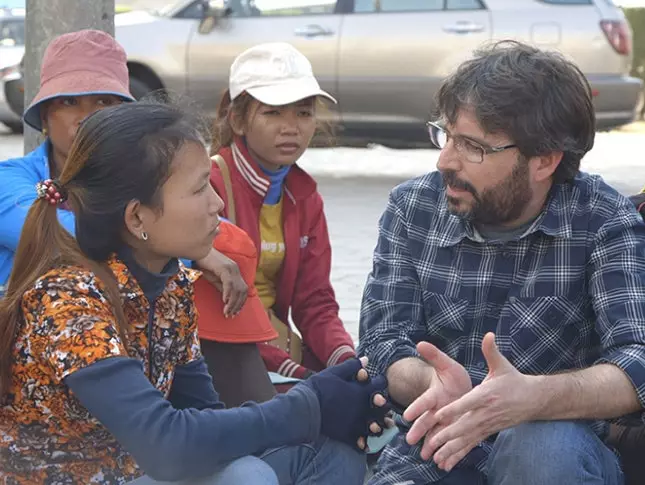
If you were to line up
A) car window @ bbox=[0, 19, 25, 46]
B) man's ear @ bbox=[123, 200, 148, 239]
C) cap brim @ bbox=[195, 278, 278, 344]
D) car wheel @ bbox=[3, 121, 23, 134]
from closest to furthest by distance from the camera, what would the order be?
man's ear @ bbox=[123, 200, 148, 239] < cap brim @ bbox=[195, 278, 278, 344] < car wheel @ bbox=[3, 121, 23, 134] < car window @ bbox=[0, 19, 25, 46]

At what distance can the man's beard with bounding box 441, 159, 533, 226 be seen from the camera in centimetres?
300

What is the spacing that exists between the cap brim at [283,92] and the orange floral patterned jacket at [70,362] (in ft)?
4.97

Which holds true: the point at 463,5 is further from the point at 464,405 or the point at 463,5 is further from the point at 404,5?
the point at 464,405

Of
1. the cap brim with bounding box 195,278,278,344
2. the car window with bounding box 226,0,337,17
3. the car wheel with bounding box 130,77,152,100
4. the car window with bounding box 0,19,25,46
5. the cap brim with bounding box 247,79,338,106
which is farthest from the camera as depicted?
the car window with bounding box 0,19,25,46

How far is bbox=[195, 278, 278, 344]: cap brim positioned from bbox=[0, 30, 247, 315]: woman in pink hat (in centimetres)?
5

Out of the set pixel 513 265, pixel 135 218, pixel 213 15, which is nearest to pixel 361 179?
pixel 213 15

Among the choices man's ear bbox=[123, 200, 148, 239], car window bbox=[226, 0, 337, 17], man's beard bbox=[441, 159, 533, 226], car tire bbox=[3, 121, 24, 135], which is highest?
man's ear bbox=[123, 200, 148, 239]

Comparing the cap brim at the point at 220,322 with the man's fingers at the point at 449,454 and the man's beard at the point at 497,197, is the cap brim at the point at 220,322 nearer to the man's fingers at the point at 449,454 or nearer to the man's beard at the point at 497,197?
the man's beard at the point at 497,197

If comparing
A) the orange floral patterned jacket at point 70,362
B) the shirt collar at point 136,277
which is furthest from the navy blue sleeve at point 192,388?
the shirt collar at point 136,277

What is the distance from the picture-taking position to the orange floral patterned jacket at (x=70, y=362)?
93.0 inches

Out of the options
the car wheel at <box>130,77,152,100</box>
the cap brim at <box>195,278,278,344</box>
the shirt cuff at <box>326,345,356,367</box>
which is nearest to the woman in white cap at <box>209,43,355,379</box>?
the shirt cuff at <box>326,345,356,367</box>

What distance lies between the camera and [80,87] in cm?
358

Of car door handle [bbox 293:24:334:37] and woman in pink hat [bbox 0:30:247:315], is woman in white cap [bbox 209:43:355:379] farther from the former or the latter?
car door handle [bbox 293:24:334:37]

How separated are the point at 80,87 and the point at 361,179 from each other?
7.42 meters
